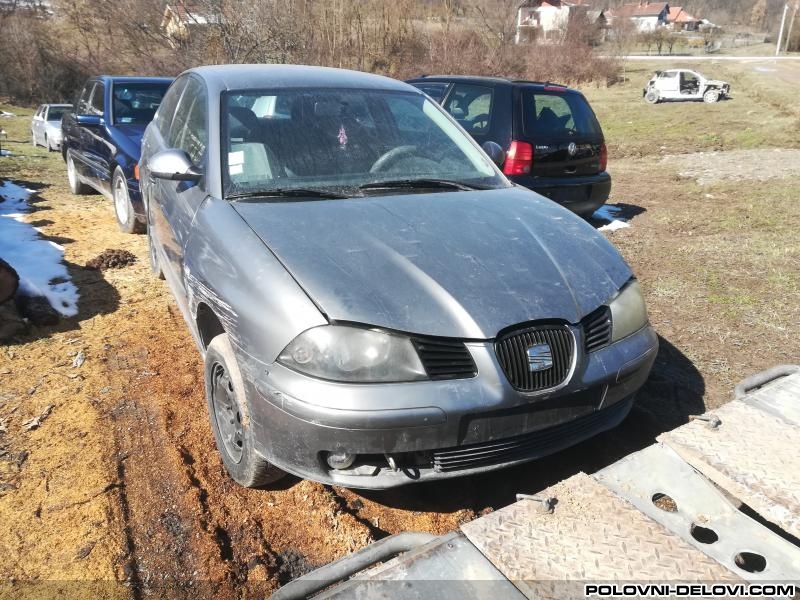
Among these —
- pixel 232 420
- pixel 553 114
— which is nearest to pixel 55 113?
pixel 553 114

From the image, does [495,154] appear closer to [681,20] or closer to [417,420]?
[417,420]

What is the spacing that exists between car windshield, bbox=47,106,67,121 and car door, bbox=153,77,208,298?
546 inches

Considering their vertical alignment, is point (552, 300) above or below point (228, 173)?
below

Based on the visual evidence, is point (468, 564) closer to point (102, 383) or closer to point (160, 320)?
point (102, 383)

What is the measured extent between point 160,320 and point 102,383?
1039mm

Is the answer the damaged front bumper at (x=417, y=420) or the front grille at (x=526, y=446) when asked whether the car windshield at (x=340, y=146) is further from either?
the front grille at (x=526, y=446)

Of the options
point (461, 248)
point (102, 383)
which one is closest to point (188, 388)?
point (102, 383)

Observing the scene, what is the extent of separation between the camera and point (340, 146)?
3482 millimetres

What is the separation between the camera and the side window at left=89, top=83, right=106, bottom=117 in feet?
25.4

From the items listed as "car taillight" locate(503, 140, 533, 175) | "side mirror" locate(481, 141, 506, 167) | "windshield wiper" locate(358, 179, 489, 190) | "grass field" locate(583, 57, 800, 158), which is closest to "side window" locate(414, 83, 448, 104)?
"car taillight" locate(503, 140, 533, 175)

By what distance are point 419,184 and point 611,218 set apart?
18.1 feet

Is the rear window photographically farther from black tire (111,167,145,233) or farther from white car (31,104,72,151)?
white car (31,104,72,151)

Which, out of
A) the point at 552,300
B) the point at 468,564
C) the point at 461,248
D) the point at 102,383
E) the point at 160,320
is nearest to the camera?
the point at 468,564

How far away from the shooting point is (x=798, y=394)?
2701 millimetres
